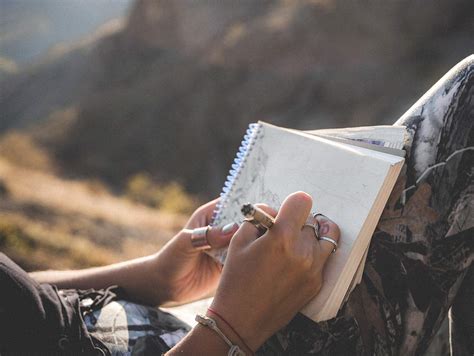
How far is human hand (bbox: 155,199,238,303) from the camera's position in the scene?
1.08 m

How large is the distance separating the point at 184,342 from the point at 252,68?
6050 millimetres

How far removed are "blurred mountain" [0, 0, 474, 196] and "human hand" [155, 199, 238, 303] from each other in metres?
3.97

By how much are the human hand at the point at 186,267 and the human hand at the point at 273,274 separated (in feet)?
1.04

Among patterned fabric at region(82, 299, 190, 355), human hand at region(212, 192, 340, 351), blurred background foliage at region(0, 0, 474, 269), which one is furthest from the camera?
blurred background foliage at region(0, 0, 474, 269)

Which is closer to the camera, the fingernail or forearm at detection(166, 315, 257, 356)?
forearm at detection(166, 315, 257, 356)

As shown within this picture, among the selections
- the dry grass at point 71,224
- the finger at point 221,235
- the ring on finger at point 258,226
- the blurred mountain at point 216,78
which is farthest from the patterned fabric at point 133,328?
the blurred mountain at point 216,78

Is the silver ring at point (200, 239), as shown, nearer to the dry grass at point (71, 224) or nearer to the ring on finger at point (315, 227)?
the ring on finger at point (315, 227)

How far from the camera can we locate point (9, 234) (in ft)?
10.9

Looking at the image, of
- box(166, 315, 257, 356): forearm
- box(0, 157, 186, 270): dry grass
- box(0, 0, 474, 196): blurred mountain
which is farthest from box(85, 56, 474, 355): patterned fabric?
box(0, 0, 474, 196): blurred mountain

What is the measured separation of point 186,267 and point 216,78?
20.3 feet

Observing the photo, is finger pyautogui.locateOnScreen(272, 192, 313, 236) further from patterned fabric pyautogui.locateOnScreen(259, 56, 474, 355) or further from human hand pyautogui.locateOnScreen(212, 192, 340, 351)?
patterned fabric pyautogui.locateOnScreen(259, 56, 474, 355)

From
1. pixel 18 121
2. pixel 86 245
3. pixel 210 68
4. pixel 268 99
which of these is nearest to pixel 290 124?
pixel 268 99

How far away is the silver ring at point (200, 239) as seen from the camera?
38.6 inches

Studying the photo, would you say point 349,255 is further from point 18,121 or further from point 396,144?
point 18,121
